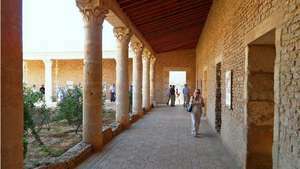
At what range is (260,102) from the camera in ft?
18.8

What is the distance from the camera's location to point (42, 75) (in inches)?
1171

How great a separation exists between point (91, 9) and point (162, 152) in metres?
3.35

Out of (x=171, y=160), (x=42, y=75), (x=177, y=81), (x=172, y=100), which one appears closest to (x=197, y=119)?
(x=171, y=160)

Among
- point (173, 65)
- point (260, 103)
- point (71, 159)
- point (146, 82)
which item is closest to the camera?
point (260, 103)

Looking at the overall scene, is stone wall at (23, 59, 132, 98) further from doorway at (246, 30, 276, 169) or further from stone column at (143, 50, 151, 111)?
doorway at (246, 30, 276, 169)

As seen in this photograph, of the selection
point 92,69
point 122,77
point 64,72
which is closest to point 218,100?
point 122,77

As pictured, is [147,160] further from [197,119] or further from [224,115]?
[197,119]

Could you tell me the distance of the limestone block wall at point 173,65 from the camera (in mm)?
25266

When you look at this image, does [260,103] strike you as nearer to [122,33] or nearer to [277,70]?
[277,70]

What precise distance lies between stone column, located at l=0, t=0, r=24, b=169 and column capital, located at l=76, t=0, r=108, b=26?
371cm

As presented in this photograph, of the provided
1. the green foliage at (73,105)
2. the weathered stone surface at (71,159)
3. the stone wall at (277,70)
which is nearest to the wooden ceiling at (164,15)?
the green foliage at (73,105)

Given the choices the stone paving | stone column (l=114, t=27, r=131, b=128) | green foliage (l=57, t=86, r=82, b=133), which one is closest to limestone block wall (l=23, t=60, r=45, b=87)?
stone column (l=114, t=27, r=131, b=128)

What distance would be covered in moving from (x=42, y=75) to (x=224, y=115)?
2375 centimetres

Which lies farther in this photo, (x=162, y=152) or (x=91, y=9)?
(x=162, y=152)
